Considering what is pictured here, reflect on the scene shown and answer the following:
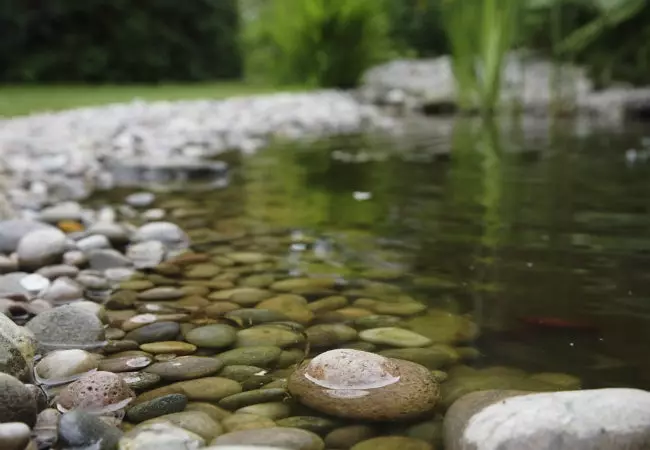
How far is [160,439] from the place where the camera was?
3.33 ft

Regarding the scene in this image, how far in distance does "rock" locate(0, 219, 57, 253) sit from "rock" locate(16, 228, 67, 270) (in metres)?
0.05

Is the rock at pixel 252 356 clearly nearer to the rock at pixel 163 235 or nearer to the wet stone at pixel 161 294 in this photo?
the wet stone at pixel 161 294

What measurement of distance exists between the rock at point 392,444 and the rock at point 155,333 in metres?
0.56

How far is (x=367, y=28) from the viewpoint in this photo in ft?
33.5

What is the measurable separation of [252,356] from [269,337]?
10cm

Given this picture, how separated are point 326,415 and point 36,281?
3.19 feet

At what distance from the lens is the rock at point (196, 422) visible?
3.53 ft

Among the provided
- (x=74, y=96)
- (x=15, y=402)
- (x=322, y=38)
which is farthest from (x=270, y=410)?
(x=322, y=38)

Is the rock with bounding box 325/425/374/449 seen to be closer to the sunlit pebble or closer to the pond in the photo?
the pond

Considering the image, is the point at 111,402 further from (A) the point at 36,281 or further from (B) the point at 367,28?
(B) the point at 367,28

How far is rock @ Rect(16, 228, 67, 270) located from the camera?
1.96m

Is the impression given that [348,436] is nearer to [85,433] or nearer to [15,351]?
[85,433]

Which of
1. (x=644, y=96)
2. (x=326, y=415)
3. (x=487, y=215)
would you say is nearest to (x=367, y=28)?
(x=644, y=96)

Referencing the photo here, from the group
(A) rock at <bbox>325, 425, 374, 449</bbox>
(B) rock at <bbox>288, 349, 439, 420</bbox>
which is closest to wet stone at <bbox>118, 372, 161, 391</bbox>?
(B) rock at <bbox>288, 349, 439, 420</bbox>
